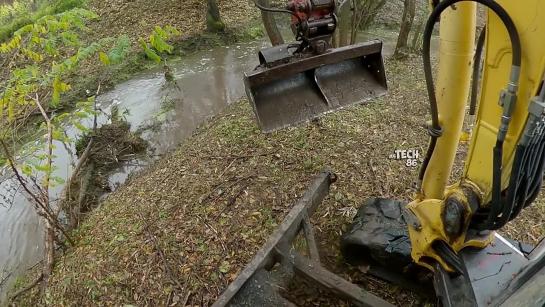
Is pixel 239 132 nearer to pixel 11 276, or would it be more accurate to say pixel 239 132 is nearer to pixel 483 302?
pixel 11 276

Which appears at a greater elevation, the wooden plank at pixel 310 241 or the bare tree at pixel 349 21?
the bare tree at pixel 349 21

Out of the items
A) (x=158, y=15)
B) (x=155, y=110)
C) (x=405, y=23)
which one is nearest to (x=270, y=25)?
(x=155, y=110)

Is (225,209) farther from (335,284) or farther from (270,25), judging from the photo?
(270,25)

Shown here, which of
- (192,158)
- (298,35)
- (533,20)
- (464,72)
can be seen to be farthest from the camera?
(192,158)

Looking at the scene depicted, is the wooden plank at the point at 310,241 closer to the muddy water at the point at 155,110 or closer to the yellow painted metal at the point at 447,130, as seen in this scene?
the yellow painted metal at the point at 447,130

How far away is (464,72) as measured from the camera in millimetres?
2035

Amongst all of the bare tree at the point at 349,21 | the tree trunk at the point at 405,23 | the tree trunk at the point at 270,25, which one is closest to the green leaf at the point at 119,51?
the tree trunk at the point at 270,25

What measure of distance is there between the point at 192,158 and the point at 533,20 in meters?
4.27

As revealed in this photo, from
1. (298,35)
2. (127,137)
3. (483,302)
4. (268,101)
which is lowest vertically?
(127,137)

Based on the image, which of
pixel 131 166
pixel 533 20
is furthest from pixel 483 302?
pixel 131 166

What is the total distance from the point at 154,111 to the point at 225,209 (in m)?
4.50

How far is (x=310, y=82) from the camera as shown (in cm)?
283

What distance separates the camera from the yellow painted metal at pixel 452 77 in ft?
6.31

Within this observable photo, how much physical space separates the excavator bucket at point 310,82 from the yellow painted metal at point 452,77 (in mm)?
775
